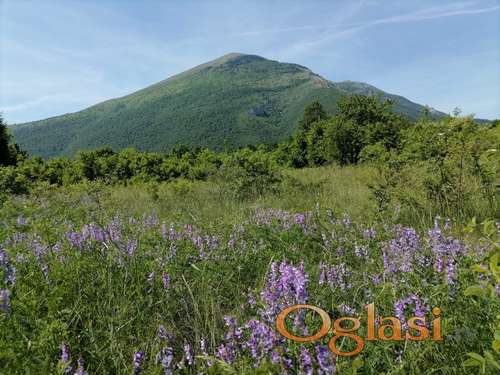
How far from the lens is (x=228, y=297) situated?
8.81ft

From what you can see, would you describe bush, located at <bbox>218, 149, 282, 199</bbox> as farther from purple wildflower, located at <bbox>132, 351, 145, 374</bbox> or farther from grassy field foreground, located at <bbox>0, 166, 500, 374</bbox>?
purple wildflower, located at <bbox>132, 351, 145, 374</bbox>

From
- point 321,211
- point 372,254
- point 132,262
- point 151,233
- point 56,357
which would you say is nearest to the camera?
point 56,357

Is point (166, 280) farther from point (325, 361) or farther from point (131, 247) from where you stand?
point (325, 361)

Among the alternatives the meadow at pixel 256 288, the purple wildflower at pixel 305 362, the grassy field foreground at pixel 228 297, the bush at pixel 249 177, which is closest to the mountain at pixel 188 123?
the bush at pixel 249 177

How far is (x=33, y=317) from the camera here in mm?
2029

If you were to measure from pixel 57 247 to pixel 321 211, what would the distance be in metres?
2.89

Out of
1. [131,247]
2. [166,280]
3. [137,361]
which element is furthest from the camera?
[131,247]

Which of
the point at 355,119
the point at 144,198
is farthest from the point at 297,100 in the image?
the point at 144,198

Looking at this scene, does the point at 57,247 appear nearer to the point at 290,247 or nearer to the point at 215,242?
the point at 215,242

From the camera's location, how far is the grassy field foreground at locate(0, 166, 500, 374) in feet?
5.30

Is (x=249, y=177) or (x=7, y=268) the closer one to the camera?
(x=7, y=268)

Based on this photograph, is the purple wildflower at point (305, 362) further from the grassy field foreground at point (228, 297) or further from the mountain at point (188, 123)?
the mountain at point (188, 123)

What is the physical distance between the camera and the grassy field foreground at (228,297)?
1.62 metres

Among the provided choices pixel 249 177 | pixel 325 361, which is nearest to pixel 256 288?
pixel 325 361
